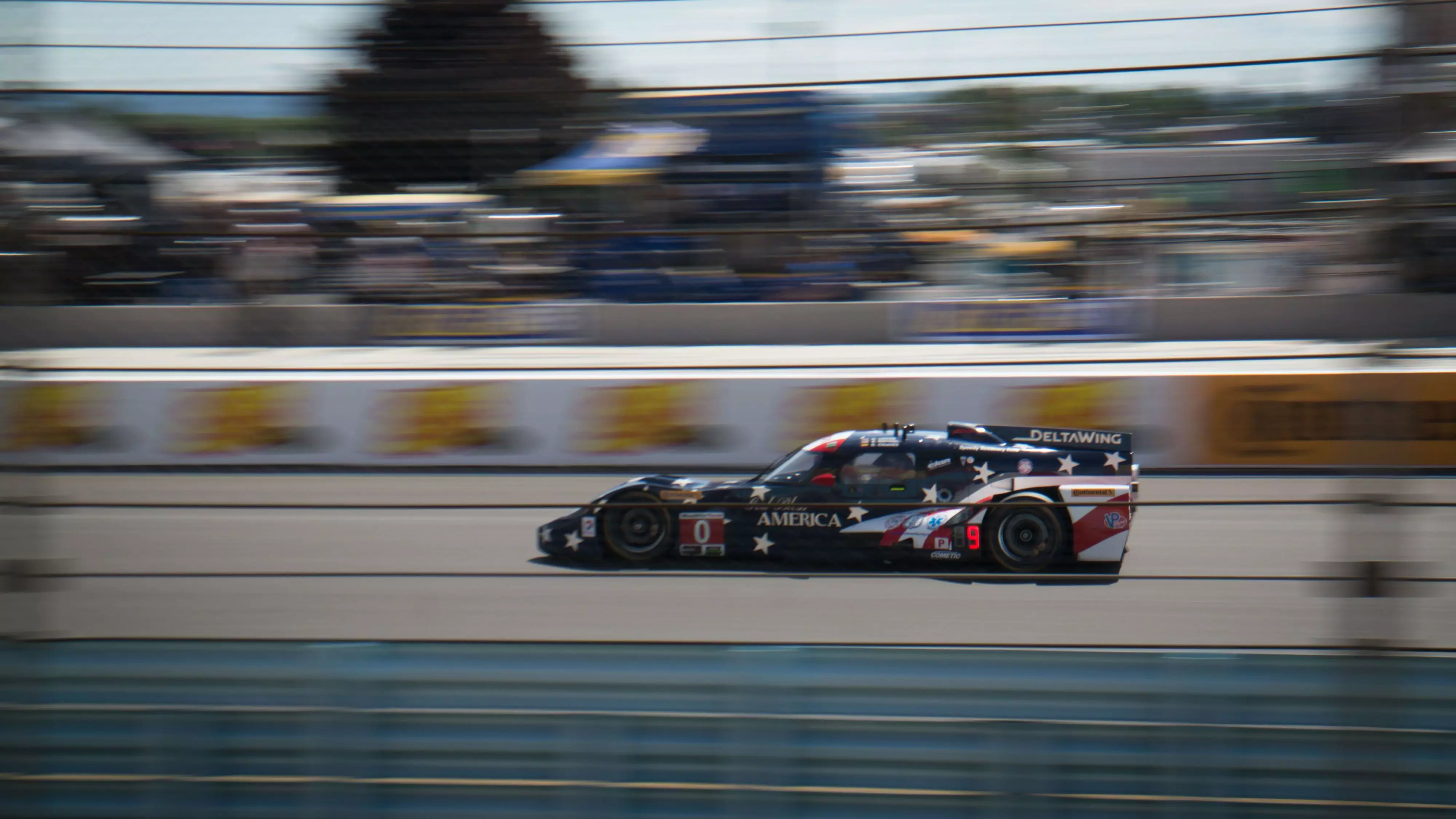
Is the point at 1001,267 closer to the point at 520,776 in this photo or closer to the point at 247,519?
the point at 520,776

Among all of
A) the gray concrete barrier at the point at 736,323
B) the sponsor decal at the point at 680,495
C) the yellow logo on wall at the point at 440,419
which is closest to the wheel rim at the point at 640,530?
the sponsor decal at the point at 680,495

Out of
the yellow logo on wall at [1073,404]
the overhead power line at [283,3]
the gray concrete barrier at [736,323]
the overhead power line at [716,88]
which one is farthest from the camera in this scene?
the yellow logo on wall at [1073,404]

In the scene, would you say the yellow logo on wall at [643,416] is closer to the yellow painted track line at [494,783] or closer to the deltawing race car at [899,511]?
the deltawing race car at [899,511]

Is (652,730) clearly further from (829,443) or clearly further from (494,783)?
(829,443)

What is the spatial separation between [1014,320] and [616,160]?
3.45 ft

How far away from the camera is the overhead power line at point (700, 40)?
1886 mm

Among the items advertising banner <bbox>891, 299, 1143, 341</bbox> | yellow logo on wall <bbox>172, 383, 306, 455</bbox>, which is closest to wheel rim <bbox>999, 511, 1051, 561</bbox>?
advertising banner <bbox>891, 299, 1143, 341</bbox>

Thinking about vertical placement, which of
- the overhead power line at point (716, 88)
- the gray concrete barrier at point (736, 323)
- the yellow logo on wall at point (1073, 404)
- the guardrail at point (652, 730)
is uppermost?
the overhead power line at point (716, 88)

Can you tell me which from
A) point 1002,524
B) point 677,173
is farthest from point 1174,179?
point 1002,524

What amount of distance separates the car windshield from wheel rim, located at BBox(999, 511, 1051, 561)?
0.92 meters

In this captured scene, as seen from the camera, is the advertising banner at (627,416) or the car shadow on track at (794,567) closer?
the car shadow on track at (794,567)

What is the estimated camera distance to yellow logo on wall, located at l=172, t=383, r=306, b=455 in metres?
7.33

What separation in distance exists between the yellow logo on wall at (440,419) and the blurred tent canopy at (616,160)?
5.08m

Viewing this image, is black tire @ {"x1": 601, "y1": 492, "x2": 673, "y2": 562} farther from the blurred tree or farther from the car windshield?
the blurred tree
